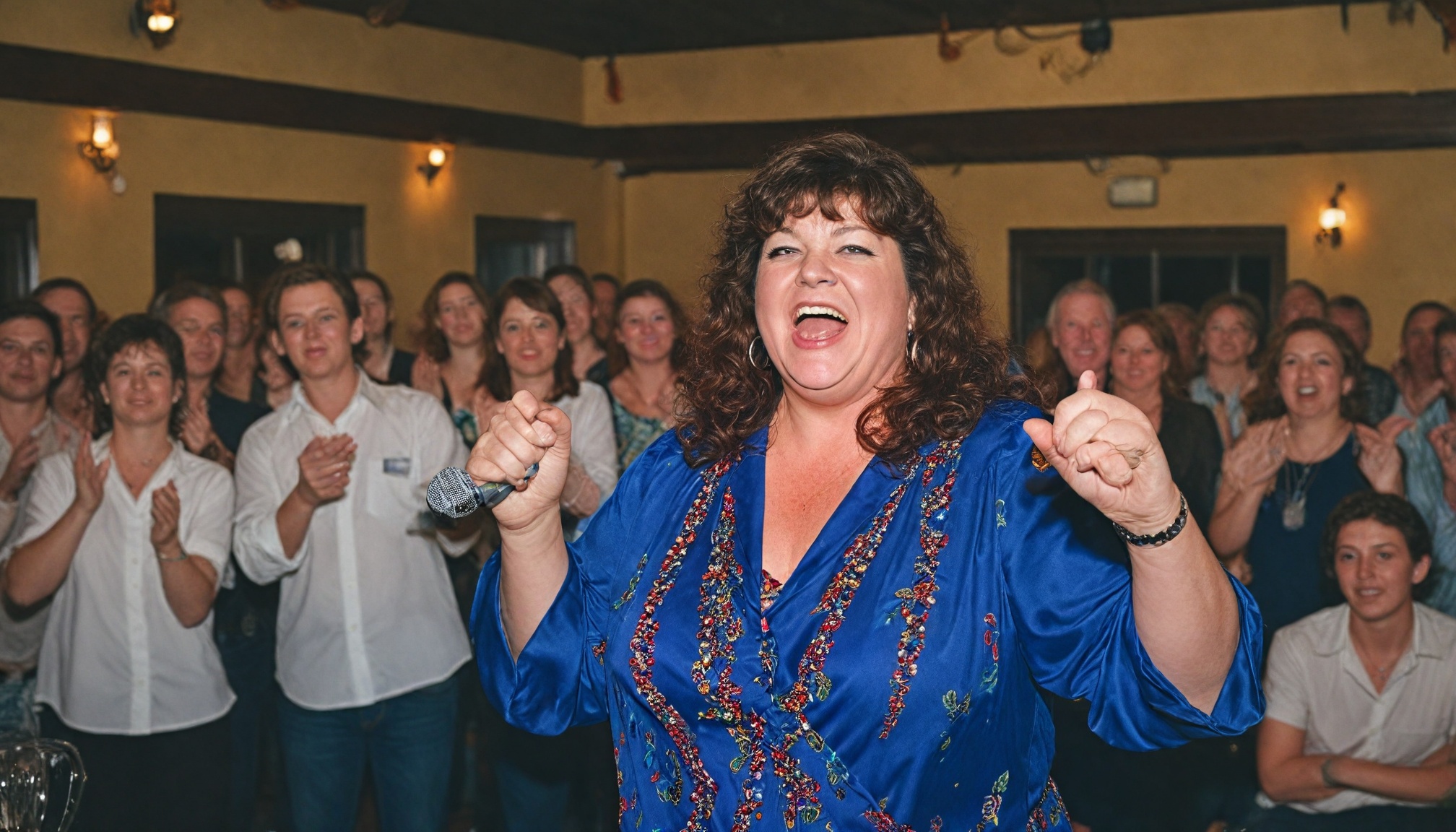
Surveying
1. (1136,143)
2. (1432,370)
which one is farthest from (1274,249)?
(1432,370)

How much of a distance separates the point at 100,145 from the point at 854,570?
19.7 feet

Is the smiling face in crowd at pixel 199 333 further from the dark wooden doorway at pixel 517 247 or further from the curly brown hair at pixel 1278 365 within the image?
the dark wooden doorway at pixel 517 247

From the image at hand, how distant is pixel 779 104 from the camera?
9.47m

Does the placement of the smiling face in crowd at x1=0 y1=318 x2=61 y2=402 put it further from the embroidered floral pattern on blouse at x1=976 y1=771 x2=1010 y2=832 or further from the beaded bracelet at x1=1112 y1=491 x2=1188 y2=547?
the beaded bracelet at x1=1112 y1=491 x2=1188 y2=547

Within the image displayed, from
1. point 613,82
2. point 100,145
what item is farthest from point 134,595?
point 613,82

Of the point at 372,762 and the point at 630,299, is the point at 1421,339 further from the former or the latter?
the point at 372,762

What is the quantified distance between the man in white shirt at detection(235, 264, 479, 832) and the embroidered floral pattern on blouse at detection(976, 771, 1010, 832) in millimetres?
1877

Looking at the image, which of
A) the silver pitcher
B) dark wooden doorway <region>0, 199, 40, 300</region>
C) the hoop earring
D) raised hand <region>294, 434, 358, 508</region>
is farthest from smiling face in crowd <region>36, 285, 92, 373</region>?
the hoop earring

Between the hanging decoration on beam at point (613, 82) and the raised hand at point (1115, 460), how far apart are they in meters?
8.32

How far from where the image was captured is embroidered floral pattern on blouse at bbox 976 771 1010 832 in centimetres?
159

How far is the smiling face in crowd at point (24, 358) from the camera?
157 inches

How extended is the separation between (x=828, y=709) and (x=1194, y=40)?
781 centimetres

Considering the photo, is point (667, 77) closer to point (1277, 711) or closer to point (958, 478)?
point (1277, 711)

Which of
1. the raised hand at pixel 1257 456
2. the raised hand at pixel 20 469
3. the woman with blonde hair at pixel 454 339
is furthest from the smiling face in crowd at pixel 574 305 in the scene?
the raised hand at pixel 1257 456
